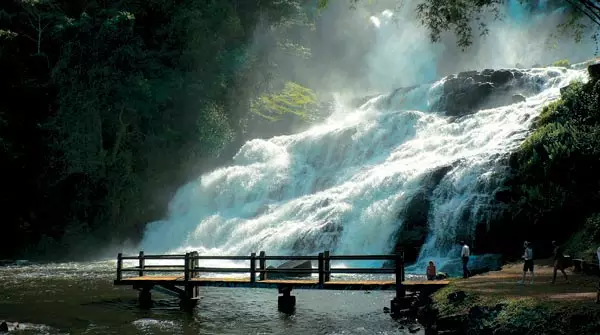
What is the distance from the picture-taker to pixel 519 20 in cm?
6594

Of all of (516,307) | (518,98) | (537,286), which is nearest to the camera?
(516,307)

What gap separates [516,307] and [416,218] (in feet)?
53.6

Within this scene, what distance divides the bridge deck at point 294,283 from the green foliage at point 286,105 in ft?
109

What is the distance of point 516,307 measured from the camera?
12953 millimetres

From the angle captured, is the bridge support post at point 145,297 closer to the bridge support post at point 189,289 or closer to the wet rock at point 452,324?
the bridge support post at point 189,289

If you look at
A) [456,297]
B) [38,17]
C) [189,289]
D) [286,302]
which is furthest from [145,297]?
[38,17]

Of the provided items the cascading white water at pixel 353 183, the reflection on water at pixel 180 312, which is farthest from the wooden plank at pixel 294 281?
the cascading white water at pixel 353 183

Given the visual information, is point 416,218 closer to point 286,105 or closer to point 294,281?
point 294,281

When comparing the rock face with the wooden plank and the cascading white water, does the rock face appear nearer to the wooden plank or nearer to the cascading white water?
the cascading white water

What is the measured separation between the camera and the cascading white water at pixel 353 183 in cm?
3003

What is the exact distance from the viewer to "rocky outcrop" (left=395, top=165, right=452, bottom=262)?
28.4m

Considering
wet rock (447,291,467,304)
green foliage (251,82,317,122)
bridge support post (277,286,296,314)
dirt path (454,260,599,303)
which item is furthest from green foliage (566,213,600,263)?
green foliage (251,82,317,122)

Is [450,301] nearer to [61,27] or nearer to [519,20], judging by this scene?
[61,27]

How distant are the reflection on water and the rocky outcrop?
573cm
